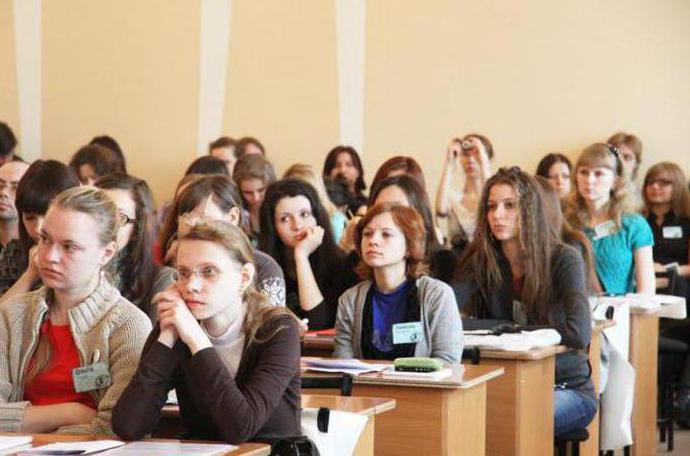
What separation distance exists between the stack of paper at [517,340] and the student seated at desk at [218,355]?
169cm

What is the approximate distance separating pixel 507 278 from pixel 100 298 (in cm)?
238

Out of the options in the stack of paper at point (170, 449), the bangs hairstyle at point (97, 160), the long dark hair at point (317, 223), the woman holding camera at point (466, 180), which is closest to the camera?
the stack of paper at point (170, 449)

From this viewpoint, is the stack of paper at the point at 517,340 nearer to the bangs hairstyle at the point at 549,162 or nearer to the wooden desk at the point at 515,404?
the wooden desk at the point at 515,404

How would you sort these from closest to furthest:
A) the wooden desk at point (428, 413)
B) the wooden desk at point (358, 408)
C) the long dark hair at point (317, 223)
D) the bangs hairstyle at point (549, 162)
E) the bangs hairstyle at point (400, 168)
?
the wooden desk at point (358, 408) < the wooden desk at point (428, 413) < the long dark hair at point (317, 223) < the bangs hairstyle at point (400, 168) < the bangs hairstyle at point (549, 162)

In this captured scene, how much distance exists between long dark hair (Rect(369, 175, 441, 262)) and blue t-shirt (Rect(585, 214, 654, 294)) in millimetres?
1338

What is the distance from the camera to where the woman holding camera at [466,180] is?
306 inches

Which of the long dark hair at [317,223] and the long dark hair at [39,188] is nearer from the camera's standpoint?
the long dark hair at [39,188]

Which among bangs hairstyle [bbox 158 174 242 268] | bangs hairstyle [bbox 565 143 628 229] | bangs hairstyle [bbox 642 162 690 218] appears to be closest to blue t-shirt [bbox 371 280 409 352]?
bangs hairstyle [bbox 158 174 242 268]

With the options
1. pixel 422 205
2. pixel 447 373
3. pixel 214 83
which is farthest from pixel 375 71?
pixel 447 373

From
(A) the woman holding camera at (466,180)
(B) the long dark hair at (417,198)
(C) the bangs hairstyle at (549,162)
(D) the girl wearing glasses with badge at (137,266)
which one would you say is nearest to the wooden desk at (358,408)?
(D) the girl wearing glasses with badge at (137,266)

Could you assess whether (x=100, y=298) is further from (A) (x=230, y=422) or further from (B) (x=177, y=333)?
(A) (x=230, y=422)

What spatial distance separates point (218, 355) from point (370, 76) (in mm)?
6714

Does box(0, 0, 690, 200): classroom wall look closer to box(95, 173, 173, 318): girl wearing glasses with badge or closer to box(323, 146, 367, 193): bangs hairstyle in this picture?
box(323, 146, 367, 193): bangs hairstyle

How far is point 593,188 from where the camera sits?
680 centimetres
